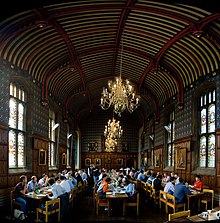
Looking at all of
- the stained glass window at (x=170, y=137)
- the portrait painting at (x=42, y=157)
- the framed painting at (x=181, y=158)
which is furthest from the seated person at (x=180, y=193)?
the stained glass window at (x=170, y=137)

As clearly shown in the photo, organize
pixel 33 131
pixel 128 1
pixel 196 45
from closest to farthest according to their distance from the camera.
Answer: pixel 128 1
pixel 196 45
pixel 33 131

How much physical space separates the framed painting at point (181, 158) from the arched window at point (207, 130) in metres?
1.31

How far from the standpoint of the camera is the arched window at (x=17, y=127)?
46.7 ft

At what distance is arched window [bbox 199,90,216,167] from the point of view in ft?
51.3

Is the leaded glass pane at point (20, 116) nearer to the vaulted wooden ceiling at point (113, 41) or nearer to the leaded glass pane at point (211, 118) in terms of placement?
the vaulted wooden ceiling at point (113, 41)

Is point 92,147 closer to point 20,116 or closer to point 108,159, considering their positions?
point 108,159

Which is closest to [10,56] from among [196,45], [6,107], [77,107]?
[6,107]

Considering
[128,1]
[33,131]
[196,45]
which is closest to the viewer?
[128,1]

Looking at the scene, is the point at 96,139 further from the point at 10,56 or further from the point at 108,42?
the point at 10,56

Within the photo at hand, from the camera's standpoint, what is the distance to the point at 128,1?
12.5 metres

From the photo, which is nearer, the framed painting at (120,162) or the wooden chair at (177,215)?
the wooden chair at (177,215)

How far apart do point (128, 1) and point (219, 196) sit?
9.04 meters

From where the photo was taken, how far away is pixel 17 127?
586 inches

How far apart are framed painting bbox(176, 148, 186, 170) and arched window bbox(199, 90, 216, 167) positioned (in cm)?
131
